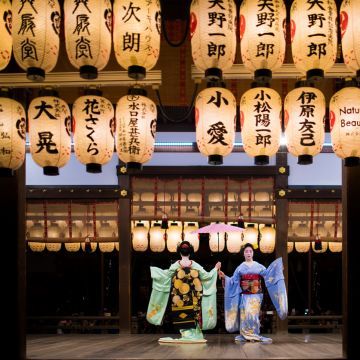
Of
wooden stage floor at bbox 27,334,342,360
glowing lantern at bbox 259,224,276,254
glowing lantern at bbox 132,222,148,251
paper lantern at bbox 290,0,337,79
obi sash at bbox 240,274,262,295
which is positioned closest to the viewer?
paper lantern at bbox 290,0,337,79

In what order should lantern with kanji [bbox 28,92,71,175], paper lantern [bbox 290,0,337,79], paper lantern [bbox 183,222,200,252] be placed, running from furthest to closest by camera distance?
paper lantern [bbox 183,222,200,252] → lantern with kanji [bbox 28,92,71,175] → paper lantern [bbox 290,0,337,79]

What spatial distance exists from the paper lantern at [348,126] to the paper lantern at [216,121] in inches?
42.7

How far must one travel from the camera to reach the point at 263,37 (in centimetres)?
620

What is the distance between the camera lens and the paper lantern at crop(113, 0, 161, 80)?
6176mm

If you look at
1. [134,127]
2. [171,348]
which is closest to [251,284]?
[171,348]

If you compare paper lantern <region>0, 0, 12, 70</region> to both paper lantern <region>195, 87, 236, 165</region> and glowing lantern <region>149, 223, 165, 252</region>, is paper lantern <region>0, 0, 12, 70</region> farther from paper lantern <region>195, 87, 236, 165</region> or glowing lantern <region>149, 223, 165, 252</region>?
glowing lantern <region>149, 223, 165, 252</region>

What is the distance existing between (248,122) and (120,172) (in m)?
6.88

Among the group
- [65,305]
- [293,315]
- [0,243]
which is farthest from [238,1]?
[65,305]

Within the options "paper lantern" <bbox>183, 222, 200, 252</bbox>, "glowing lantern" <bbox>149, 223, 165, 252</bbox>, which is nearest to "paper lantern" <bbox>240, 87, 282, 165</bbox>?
"paper lantern" <bbox>183, 222, 200, 252</bbox>

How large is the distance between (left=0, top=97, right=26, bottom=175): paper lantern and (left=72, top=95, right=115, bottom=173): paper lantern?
616 millimetres

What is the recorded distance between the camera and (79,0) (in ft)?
20.5

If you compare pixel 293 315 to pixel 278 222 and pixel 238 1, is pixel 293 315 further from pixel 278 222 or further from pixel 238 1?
pixel 238 1

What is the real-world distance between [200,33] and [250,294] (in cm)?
596

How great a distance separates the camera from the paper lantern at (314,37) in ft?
20.1
